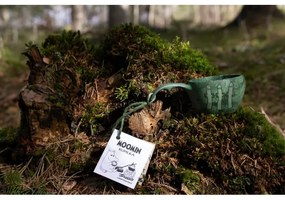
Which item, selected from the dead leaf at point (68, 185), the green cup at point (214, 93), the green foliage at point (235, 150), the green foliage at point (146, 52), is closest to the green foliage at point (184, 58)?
the green foliage at point (146, 52)

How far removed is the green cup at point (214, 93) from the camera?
77.8 inches

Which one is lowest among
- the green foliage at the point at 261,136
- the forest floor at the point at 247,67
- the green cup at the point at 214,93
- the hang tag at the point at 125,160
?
the forest floor at the point at 247,67

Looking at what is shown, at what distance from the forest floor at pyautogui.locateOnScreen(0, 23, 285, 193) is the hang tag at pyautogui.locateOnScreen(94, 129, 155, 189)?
104 cm

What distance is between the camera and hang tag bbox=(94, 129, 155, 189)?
1852 mm

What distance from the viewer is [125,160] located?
6.17 feet

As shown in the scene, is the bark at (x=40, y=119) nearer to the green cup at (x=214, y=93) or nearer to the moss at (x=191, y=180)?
the green cup at (x=214, y=93)

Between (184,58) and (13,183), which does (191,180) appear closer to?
(184,58)

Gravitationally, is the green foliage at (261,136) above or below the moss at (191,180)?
above

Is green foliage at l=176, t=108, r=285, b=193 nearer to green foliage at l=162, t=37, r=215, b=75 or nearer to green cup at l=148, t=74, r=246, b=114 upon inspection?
green cup at l=148, t=74, r=246, b=114

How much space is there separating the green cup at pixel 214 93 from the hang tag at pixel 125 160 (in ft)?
0.86

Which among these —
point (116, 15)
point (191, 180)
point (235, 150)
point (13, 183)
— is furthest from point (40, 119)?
point (116, 15)

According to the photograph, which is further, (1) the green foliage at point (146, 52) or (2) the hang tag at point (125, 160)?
(1) the green foliage at point (146, 52)

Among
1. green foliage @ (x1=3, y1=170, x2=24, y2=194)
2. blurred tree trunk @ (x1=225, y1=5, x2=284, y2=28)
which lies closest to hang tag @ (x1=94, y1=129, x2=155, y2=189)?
green foliage @ (x1=3, y1=170, x2=24, y2=194)
